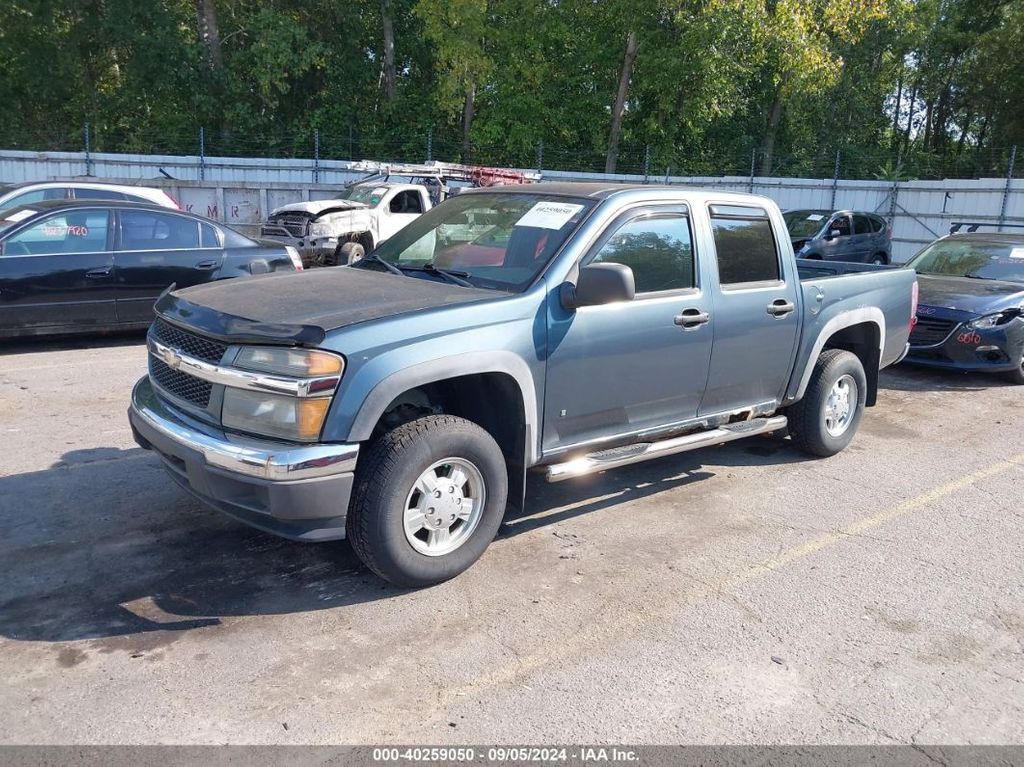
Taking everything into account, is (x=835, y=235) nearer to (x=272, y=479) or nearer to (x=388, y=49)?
(x=272, y=479)

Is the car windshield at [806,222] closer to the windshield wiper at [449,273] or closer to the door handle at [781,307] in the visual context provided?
the door handle at [781,307]

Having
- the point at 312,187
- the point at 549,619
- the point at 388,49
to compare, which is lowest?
the point at 549,619

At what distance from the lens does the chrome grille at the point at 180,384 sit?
3783 mm

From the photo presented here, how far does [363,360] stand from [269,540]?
4.68ft

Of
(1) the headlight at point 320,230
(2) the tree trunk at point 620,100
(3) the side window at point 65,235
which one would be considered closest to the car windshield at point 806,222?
(1) the headlight at point 320,230

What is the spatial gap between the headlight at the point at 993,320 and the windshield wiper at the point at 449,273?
255 inches

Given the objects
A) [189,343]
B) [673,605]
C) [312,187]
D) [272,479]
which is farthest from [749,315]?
[312,187]

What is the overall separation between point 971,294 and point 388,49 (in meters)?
24.2

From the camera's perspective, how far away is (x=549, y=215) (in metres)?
4.54

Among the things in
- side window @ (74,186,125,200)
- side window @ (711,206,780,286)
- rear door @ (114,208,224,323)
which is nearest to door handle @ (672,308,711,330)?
side window @ (711,206,780,286)

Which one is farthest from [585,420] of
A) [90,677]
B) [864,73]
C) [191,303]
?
[864,73]

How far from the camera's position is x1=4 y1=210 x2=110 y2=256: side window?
27.1ft

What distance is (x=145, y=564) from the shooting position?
4.05 meters

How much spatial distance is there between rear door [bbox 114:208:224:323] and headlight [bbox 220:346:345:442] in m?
5.94
